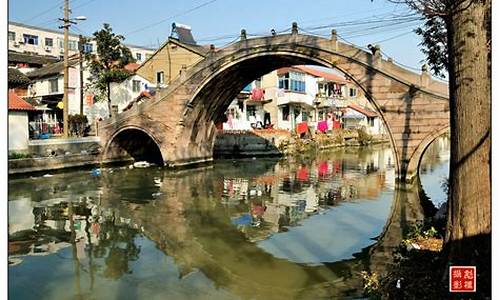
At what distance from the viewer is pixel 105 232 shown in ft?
46.5

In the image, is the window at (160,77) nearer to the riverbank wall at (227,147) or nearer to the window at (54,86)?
the riverbank wall at (227,147)

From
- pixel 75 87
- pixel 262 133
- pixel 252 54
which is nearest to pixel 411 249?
pixel 252 54

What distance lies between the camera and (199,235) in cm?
1381

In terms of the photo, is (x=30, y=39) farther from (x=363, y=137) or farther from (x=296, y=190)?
(x=296, y=190)

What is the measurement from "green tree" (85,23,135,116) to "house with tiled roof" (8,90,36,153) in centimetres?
1216

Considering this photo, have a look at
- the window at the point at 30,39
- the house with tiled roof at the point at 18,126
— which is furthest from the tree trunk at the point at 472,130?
the window at the point at 30,39

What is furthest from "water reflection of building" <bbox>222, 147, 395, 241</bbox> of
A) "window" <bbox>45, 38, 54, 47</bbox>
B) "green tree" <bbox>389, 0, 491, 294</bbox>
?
"window" <bbox>45, 38, 54, 47</bbox>

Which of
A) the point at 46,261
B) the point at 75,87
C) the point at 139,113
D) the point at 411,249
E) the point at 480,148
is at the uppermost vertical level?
the point at 75,87

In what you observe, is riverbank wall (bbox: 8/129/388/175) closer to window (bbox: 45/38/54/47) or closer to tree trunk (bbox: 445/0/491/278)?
tree trunk (bbox: 445/0/491/278)

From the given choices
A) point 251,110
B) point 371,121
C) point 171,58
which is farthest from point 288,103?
point 371,121

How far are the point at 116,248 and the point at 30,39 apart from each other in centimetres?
5211

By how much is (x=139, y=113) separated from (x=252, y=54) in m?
9.24

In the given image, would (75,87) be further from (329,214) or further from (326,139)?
(329,214)

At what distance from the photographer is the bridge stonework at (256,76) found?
21.5 metres
